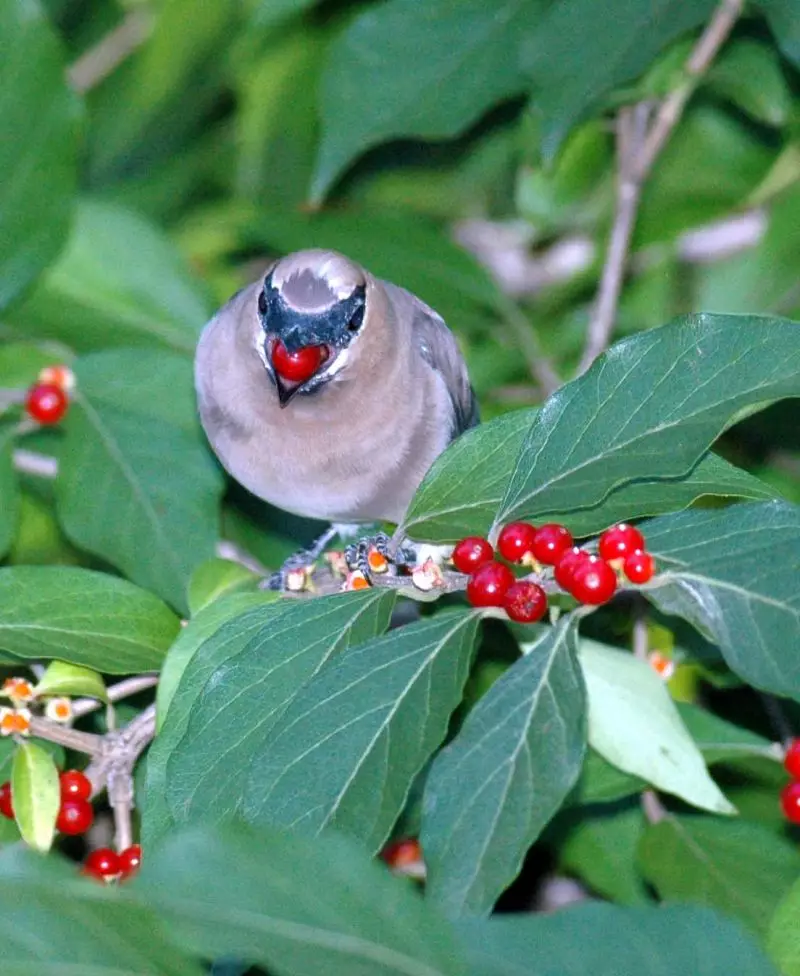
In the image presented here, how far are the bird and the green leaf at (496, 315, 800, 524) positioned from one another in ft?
3.18

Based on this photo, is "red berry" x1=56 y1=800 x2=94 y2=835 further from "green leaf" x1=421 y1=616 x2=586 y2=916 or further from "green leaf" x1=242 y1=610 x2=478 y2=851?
"green leaf" x1=421 y1=616 x2=586 y2=916

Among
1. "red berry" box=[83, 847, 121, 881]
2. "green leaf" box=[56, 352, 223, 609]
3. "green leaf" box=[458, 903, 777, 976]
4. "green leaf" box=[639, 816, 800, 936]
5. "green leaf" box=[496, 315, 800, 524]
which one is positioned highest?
"green leaf" box=[496, 315, 800, 524]

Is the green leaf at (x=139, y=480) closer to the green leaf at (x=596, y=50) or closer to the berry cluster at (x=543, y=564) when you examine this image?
the berry cluster at (x=543, y=564)

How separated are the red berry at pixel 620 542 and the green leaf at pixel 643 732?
376mm

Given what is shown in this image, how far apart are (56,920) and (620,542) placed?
44.4 inches

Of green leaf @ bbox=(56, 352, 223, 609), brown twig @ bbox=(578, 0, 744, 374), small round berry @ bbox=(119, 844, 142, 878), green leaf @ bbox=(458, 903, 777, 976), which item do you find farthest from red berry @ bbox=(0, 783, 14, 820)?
brown twig @ bbox=(578, 0, 744, 374)

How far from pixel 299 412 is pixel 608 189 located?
152 centimetres

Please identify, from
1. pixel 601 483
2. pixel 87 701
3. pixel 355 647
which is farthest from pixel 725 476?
pixel 87 701

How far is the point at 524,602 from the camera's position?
2.42 meters

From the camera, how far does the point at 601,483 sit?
7.80 ft

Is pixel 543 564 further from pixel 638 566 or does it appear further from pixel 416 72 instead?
pixel 416 72

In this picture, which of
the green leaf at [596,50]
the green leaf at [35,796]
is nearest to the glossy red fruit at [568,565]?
the green leaf at [35,796]

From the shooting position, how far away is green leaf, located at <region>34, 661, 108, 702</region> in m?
2.59

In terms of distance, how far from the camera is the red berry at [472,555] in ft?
8.32
